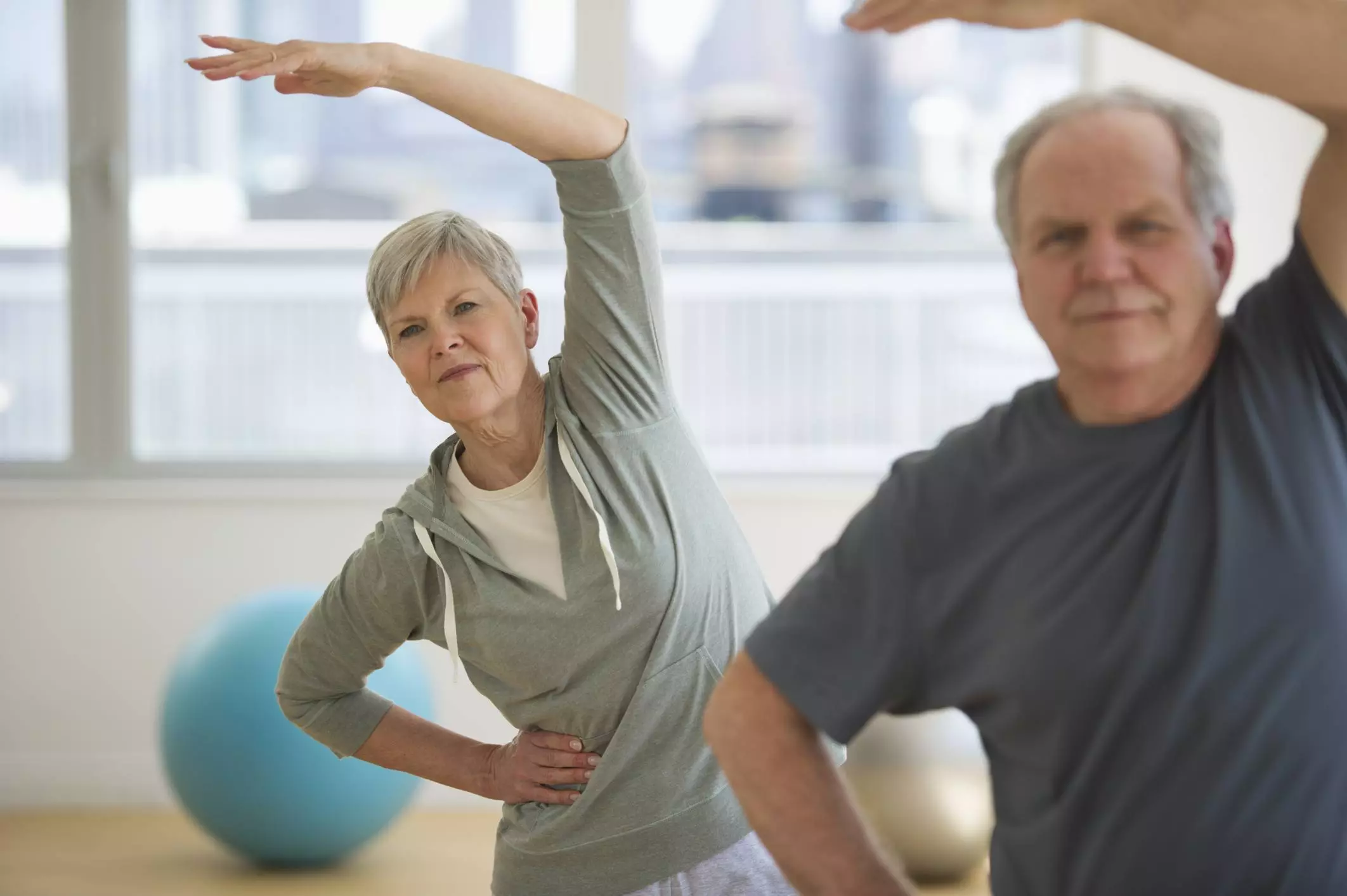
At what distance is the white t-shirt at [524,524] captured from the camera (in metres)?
1.72

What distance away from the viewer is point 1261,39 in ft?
3.21

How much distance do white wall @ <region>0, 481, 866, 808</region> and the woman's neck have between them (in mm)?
2592

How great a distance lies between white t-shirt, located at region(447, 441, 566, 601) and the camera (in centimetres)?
172

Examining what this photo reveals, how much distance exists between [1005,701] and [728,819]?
0.68m

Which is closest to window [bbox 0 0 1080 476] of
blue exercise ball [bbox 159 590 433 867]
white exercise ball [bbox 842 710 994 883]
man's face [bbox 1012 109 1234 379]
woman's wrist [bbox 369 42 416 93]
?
blue exercise ball [bbox 159 590 433 867]

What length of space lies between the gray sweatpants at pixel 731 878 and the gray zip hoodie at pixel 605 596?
0.01 meters

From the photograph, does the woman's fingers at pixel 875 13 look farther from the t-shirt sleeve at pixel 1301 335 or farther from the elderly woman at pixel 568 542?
the elderly woman at pixel 568 542

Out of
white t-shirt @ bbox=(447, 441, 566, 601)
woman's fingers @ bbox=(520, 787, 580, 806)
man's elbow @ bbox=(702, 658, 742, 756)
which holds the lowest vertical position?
woman's fingers @ bbox=(520, 787, 580, 806)

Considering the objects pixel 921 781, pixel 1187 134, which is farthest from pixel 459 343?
pixel 921 781

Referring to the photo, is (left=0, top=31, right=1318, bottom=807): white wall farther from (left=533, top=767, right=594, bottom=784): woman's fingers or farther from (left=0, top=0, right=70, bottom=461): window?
(left=533, top=767, right=594, bottom=784): woman's fingers

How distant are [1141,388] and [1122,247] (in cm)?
10

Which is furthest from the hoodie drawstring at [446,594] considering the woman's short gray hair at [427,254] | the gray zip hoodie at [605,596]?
the woman's short gray hair at [427,254]

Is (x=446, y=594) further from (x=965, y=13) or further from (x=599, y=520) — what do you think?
(x=965, y=13)

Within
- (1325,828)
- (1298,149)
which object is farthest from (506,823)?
(1298,149)
